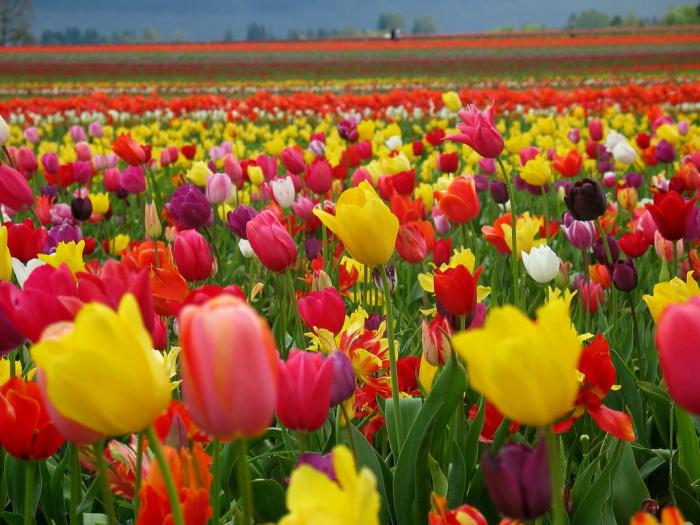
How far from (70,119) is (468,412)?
34.4 ft

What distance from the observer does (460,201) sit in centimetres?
227

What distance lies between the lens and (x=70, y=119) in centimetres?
1110

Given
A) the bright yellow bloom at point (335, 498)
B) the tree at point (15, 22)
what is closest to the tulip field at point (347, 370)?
the bright yellow bloom at point (335, 498)

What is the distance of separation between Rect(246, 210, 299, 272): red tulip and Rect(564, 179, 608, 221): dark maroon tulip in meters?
0.79

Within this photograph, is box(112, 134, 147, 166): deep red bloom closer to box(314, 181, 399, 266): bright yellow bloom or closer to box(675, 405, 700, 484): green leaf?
box(314, 181, 399, 266): bright yellow bloom

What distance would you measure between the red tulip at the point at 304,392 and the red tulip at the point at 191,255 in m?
0.81

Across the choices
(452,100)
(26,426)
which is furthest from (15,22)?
(26,426)

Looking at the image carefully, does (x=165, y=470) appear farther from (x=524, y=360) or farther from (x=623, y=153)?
(x=623, y=153)

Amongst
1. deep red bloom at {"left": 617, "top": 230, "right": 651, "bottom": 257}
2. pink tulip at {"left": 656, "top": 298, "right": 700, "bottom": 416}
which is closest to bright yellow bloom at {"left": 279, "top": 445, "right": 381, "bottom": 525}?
pink tulip at {"left": 656, "top": 298, "right": 700, "bottom": 416}

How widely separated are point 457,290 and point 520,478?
757mm

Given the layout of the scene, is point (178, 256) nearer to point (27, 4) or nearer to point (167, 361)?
point (167, 361)

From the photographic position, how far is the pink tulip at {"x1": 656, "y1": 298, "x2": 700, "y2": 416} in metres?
0.74

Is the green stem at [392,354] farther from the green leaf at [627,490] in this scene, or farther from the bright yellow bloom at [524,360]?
the bright yellow bloom at [524,360]

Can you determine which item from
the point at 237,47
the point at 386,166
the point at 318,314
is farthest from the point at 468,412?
the point at 237,47
